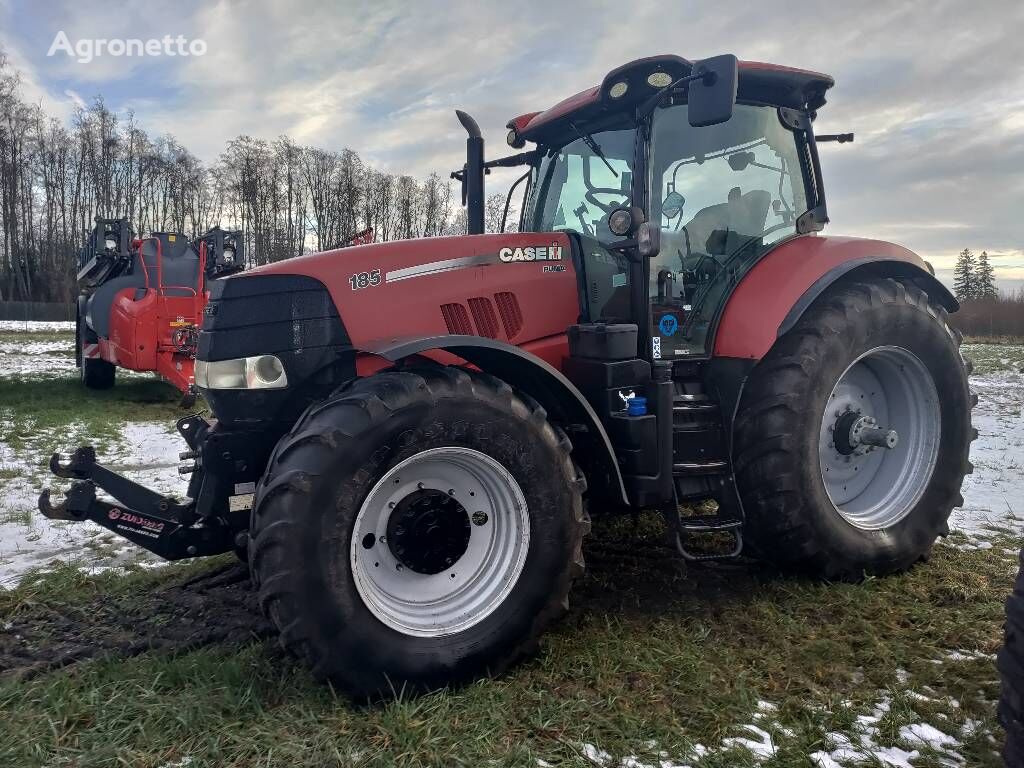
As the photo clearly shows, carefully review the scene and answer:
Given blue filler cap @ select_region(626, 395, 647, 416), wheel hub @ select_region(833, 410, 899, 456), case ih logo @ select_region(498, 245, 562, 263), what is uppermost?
case ih logo @ select_region(498, 245, 562, 263)

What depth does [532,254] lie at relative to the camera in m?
3.45

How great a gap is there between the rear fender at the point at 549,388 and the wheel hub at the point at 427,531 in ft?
1.89

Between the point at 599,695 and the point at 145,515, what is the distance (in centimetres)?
189

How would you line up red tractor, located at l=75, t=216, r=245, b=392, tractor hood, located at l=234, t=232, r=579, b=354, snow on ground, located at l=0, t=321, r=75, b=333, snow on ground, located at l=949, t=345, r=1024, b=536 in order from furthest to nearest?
1. snow on ground, located at l=0, t=321, r=75, b=333
2. red tractor, located at l=75, t=216, r=245, b=392
3. snow on ground, located at l=949, t=345, r=1024, b=536
4. tractor hood, located at l=234, t=232, r=579, b=354

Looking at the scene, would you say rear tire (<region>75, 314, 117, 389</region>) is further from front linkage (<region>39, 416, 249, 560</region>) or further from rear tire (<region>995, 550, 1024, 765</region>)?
rear tire (<region>995, 550, 1024, 765</region>)

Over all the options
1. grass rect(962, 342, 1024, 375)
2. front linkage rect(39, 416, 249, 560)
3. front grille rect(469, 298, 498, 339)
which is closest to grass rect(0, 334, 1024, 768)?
front linkage rect(39, 416, 249, 560)

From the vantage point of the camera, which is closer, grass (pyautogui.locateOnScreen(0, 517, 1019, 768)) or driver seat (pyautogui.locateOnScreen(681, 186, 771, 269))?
grass (pyautogui.locateOnScreen(0, 517, 1019, 768))

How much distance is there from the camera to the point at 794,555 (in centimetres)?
351

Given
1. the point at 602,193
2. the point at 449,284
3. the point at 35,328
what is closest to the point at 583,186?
the point at 602,193

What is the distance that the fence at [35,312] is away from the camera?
101ft

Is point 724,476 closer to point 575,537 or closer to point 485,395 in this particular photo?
point 575,537

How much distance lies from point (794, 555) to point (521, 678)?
155cm

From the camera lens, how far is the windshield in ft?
11.9

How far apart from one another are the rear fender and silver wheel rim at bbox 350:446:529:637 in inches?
17.7
